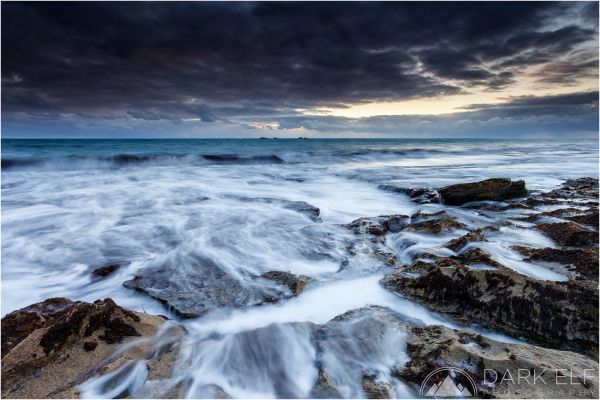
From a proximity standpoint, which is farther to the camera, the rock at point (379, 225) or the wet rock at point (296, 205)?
the wet rock at point (296, 205)

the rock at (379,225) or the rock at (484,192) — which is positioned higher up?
the rock at (484,192)

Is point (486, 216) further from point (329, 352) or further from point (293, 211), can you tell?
point (329, 352)

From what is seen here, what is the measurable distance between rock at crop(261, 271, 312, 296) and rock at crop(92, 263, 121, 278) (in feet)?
7.11

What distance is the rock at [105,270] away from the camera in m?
4.61

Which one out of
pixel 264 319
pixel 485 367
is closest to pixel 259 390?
pixel 264 319

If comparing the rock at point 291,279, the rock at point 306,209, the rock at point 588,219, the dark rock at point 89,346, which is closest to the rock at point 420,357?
the rock at point 291,279

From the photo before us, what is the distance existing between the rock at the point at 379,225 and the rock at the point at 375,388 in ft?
10.7

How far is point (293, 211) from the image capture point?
7.81 meters

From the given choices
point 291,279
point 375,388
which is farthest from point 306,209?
point 375,388

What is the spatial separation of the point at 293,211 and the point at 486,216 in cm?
399

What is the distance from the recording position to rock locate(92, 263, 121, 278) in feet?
15.1

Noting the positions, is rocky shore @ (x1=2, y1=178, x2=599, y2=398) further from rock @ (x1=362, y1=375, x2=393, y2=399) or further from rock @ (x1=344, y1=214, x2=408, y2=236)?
rock @ (x1=344, y1=214, x2=408, y2=236)

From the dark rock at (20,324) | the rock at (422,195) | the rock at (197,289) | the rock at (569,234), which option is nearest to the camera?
the dark rock at (20,324)

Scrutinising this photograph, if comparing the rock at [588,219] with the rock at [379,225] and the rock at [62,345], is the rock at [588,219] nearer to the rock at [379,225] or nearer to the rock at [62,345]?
the rock at [379,225]
